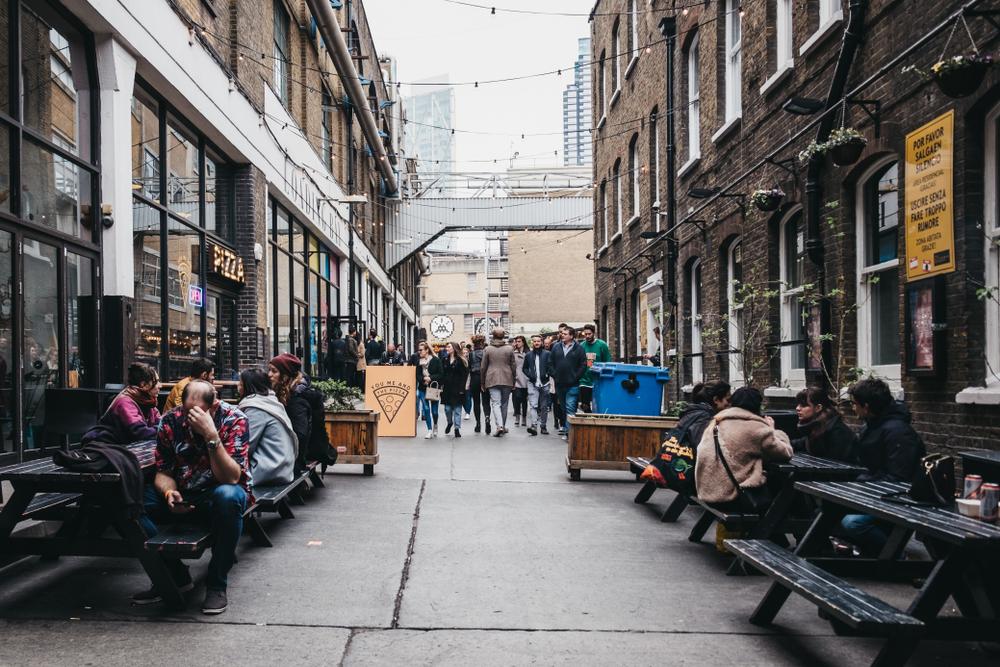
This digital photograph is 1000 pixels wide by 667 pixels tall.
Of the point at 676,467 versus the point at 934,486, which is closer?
the point at 934,486

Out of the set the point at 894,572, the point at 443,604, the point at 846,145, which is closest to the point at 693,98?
the point at 846,145

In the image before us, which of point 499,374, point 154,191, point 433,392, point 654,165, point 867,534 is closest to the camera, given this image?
point 867,534

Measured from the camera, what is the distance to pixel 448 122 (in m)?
164

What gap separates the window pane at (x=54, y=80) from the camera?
28.3 feet

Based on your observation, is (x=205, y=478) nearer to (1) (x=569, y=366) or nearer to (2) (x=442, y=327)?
(1) (x=569, y=366)

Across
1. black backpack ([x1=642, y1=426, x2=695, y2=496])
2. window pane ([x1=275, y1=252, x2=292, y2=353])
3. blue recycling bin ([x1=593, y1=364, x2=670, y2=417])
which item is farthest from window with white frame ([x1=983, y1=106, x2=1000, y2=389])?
window pane ([x1=275, y1=252, x2=292, y2=353])

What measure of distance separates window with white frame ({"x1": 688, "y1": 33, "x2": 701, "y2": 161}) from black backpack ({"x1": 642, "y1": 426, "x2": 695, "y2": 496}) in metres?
9.87

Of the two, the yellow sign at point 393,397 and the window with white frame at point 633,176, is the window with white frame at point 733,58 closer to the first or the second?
the yellow sign at point 393,397

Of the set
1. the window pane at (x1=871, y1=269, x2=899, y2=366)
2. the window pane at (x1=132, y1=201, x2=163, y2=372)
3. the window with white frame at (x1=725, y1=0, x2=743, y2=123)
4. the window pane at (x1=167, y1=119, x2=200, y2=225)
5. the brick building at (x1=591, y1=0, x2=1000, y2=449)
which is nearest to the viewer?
the brick building at (x1=591, y1=0, x2=1000, y2=449)

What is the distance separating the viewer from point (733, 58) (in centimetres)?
1420

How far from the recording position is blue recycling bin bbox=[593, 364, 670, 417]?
12.2m

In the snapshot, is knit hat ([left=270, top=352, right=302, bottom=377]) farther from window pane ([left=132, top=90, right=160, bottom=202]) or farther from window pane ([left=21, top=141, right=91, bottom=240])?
window pane ([left=132, top=90, right=160, bottom=202])

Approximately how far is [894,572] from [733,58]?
10.5 m

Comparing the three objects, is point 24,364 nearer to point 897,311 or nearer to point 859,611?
point 859,611
